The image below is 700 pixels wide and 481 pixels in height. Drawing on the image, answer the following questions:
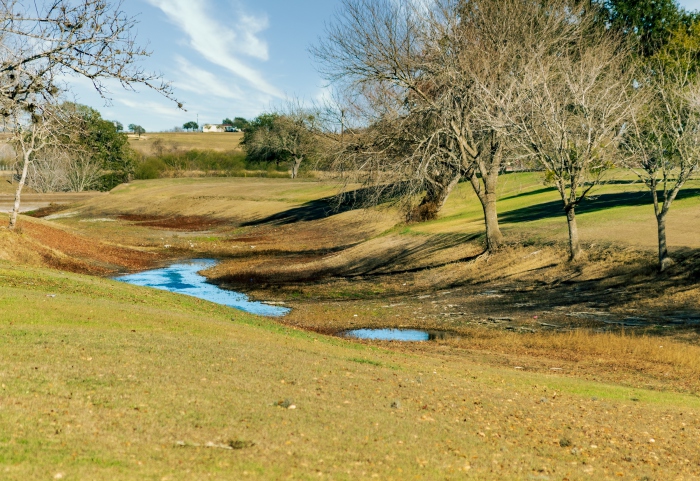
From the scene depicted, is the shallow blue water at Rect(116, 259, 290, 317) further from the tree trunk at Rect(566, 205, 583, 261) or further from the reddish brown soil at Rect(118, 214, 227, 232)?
the reddish brown soil at Rect(118, 214, 227, 232)

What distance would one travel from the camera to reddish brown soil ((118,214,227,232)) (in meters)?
82.5

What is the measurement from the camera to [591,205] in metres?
47.8

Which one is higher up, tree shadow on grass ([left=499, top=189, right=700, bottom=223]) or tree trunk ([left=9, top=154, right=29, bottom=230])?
tree trunk ([left=9, top=154, right=29, bottom=230])

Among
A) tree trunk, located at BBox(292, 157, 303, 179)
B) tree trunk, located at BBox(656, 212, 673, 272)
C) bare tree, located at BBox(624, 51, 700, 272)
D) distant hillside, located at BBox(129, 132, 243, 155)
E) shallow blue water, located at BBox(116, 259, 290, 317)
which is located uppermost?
distant hillside, located at BBox(129, 132, 243, 155)

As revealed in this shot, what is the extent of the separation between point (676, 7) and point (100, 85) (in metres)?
70.2

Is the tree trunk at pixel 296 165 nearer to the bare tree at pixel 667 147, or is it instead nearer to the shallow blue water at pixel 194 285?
the shallow blue water at pixel 194 285

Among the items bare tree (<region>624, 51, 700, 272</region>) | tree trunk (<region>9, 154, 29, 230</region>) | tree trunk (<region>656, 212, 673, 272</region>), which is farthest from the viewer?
tree trunk (<region>9, 154, 29, 230</region>)

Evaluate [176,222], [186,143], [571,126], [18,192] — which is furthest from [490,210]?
[186,143]

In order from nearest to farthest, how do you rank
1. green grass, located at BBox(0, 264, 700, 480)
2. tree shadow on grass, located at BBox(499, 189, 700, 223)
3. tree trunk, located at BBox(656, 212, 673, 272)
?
green grass, located at BBox(0, 264, 700, 480)
tree trunk, located at BBox(656, 212, 673, 272)
tree shadow on grass, located at BBox(499, 189, 700, 223)

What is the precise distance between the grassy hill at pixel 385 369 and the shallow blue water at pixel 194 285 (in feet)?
4.30

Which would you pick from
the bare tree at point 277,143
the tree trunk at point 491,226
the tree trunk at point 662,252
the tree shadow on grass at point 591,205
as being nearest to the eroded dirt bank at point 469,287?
the tree trunk at point 662,252

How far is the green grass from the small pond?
7.95 m

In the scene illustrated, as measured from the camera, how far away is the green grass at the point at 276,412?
8.45m

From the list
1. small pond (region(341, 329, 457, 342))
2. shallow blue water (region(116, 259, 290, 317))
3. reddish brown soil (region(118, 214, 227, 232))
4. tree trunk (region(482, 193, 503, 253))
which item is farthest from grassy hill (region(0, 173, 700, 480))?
reddish brown soil (region(118, 214, 227, 232))
